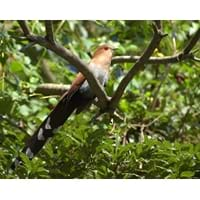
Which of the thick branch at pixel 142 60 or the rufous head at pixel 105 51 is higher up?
the rufous head at pixel 105 51

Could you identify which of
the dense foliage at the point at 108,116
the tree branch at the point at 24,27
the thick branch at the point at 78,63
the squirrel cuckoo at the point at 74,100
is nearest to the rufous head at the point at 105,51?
the squirrel cuckoo at the point at 74,100

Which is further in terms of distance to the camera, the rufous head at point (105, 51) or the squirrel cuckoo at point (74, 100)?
the rufous head at point (105, 51)

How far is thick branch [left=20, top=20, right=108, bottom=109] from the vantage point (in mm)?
1749

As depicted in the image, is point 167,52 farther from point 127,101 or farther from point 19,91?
point 19,91

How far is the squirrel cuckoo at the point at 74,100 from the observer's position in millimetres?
1952

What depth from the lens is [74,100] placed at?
2.14 metres

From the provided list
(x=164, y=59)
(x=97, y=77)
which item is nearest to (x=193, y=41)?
(x=164, y=59)

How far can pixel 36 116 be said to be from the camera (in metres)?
2.42

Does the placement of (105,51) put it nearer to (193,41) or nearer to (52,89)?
(52,89)

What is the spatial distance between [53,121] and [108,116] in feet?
0.58

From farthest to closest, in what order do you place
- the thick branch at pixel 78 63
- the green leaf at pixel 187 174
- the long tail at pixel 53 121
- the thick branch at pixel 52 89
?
the thick branch at pixel 52 89
the long tail at pixel 53 121
the thick branch at pixel 78 63
the green leaf at pixel 187 174

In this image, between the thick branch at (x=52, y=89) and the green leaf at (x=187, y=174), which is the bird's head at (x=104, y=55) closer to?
the thick branch at (x=52, y=89)

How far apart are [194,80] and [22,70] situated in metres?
0.63

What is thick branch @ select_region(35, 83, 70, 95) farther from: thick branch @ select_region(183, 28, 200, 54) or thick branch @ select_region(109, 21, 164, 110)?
thick branch @ select_region(183, 28, 200, 54)
